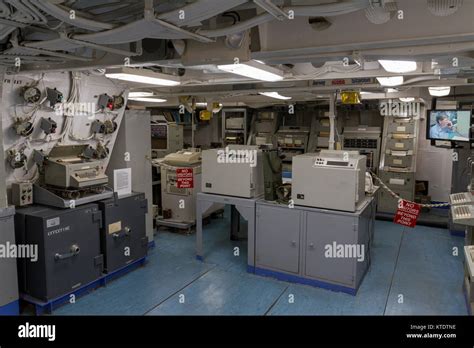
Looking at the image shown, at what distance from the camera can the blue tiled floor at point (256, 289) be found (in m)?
3.63

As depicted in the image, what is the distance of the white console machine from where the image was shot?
14.7ft

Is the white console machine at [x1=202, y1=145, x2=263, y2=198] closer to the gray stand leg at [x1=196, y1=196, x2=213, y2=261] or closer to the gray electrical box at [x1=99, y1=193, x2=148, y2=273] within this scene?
the gray stand leg at [x1=196, y1=196, x2=213, y2=261]

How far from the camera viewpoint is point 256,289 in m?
4.07

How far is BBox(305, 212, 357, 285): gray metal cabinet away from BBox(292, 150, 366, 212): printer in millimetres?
142

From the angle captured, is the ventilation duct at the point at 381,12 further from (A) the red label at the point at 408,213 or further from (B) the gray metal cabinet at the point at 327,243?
(A) the red label at the point at 408,213

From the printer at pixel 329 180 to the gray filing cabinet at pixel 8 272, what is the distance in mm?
2859

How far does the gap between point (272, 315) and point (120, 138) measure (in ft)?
9.76

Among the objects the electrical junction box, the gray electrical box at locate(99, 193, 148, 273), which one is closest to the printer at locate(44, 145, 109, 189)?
the electrical junction box

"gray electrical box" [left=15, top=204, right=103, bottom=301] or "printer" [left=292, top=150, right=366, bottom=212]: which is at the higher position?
"printer" [left=292, top=150, right=366, bottom=212]

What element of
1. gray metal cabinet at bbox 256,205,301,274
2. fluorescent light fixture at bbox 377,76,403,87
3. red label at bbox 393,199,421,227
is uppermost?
fluorescent light fixture at bbox 377,76,403,87

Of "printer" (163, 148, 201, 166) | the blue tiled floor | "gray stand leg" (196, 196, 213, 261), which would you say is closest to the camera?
the blue tiled floor

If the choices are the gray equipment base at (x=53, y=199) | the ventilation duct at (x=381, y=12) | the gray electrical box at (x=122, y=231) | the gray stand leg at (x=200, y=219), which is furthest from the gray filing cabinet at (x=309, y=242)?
the ventilation duct at (x=381, y=12)

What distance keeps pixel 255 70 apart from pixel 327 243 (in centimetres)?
209

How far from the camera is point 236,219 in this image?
5.68 m
